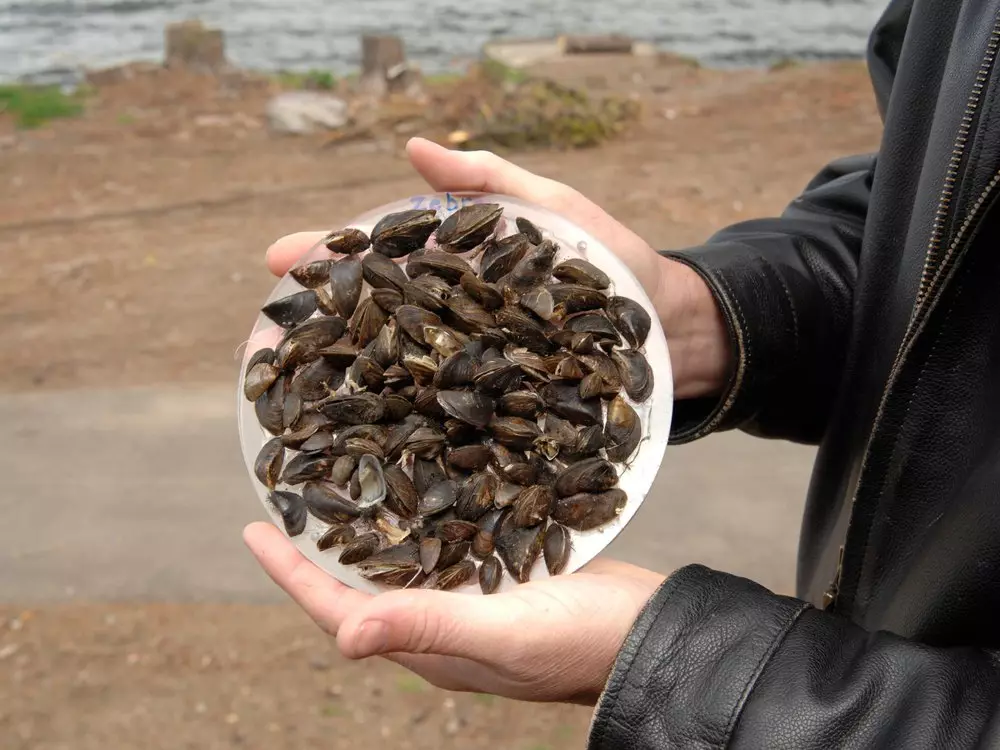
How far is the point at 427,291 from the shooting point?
5.30ft

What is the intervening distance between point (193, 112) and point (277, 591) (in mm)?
6208

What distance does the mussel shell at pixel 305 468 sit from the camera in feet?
5.02

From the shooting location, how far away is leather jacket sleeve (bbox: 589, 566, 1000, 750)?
103cm

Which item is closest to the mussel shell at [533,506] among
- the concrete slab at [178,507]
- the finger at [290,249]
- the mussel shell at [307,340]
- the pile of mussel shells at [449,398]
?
the pile of mussel shells at [449,398]

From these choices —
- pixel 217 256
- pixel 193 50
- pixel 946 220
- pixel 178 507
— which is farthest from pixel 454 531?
pixel 193 50

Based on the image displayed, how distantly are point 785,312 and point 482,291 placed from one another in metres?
0.53

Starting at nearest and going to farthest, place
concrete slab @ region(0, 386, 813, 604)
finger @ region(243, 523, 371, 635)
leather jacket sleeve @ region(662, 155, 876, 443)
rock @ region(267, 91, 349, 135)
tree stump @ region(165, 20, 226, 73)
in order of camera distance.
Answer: finger @ region(243, 523, 371, 635)
leather jacket sleeve @ region(662, 155, 876, 443)
concrete slab @ region(0, 386, 813, 604)
rock @ region(267, 91, 349, 135)
tree stump @ region(165, 20, 226, 73)

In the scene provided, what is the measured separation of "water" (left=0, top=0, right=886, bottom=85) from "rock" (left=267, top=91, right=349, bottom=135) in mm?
3085

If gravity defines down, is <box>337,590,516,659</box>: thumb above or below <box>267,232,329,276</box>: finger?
below

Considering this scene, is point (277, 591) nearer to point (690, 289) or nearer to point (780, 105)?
point (690, 289)

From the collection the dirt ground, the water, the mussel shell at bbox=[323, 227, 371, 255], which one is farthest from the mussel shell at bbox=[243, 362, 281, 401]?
the water

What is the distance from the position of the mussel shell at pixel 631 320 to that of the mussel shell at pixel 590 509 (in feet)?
0.80

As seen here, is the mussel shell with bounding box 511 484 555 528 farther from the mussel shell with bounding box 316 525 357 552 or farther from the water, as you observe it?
the water

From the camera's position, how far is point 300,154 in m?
7.11
